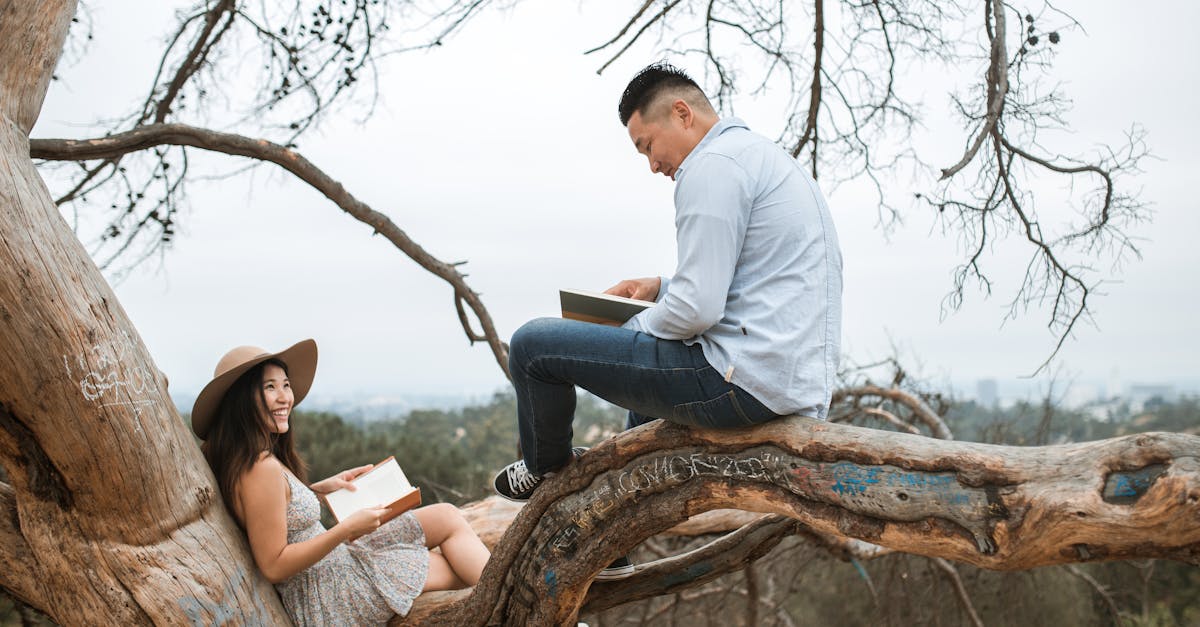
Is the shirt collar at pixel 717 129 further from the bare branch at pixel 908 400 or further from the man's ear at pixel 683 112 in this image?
the bare branch at pixel 908 400

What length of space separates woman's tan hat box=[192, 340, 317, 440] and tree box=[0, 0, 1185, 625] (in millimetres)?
165

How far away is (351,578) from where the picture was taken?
292 cm

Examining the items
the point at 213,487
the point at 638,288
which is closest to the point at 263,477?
the point at 213,487

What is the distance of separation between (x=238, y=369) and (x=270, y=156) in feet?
5.00

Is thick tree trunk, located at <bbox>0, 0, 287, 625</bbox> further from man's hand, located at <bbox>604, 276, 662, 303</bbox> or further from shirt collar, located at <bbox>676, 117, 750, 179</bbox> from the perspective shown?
shirt collar, located at <bbox>676, 117, 750, 179</bbox>

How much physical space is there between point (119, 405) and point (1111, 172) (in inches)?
154

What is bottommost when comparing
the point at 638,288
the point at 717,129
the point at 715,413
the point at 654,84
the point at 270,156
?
the point at 715,413

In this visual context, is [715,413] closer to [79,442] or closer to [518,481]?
[518,481]

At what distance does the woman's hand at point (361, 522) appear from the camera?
2656 mm

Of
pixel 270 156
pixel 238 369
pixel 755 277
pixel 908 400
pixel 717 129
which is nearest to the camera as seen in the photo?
pixel 755 277

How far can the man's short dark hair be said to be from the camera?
2.53 m

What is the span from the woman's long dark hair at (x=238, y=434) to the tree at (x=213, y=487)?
10cm

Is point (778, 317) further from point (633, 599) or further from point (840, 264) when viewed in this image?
point (633, 599)

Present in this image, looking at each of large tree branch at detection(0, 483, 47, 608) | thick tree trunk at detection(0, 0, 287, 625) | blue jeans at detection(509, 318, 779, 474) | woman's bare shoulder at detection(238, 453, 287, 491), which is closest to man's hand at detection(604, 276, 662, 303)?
blue jeans at detection(509, 318, 779, 474)
